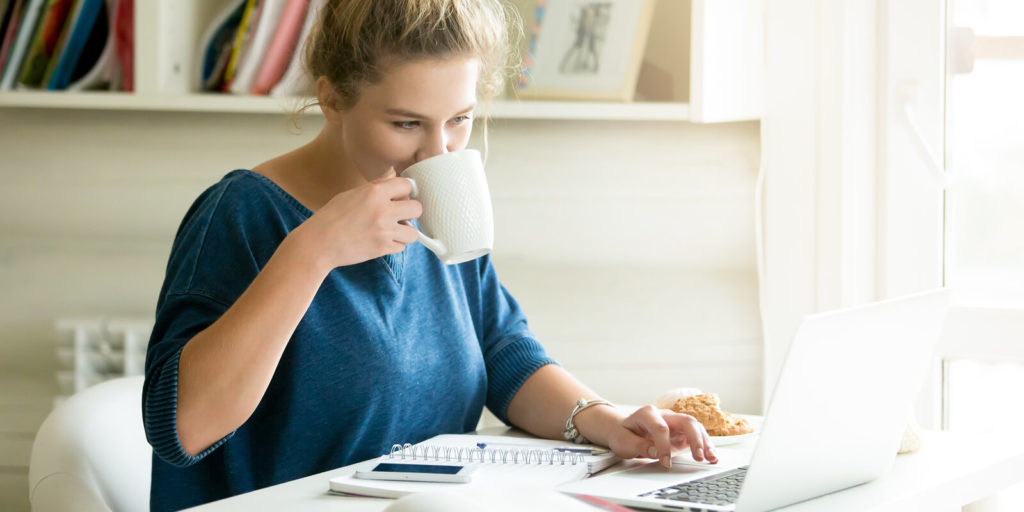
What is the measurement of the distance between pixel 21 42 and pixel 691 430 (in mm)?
1311

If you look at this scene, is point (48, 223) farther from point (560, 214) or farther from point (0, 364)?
point (560, 214)

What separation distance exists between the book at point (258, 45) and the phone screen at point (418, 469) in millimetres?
906

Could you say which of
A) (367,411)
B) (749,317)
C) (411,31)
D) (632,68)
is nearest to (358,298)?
(367,411)

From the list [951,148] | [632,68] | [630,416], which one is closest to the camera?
[630,416]

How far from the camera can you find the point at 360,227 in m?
→ 0.99

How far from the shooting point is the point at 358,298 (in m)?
1.17

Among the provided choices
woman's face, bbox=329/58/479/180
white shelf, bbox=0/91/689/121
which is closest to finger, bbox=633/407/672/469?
woman's face, bbox=329/58/479/180

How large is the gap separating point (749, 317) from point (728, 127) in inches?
13.3

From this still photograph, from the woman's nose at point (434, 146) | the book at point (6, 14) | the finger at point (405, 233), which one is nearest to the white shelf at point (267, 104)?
the book at point (6, 14)

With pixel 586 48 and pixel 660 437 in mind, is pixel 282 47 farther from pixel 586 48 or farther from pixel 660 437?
pixel 660 437

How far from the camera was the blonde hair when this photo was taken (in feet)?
3.62

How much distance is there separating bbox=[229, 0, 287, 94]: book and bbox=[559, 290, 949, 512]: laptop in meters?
1.00

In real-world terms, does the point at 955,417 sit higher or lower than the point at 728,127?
lower

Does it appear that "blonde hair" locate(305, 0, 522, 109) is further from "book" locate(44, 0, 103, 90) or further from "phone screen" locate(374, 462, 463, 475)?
Answer: "book" locate(44, 0, 103, 90)
